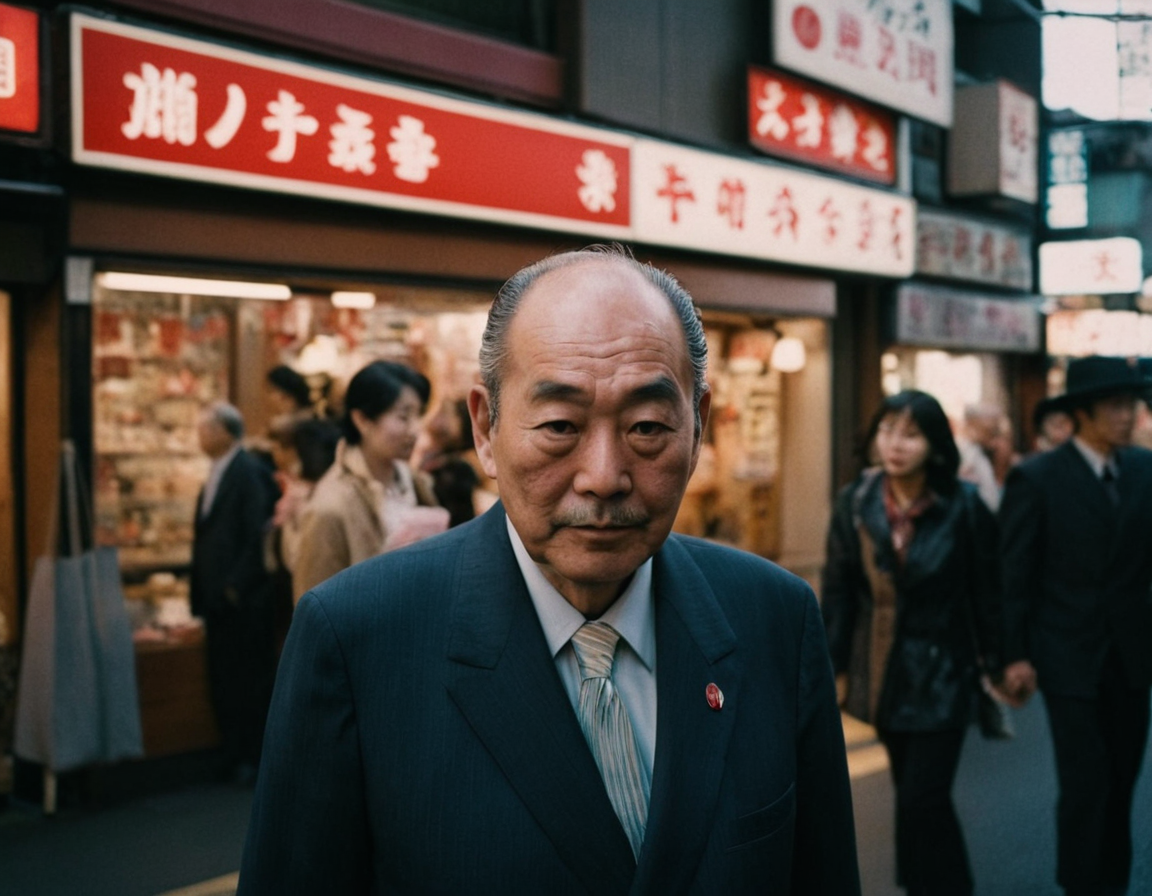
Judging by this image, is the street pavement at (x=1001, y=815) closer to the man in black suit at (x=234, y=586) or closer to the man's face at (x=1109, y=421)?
the man's face at (x=1109, y=421)

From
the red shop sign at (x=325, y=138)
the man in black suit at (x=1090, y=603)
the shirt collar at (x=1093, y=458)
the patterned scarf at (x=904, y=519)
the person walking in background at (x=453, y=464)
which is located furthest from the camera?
A: the person walking in background at (x=453, y=464)

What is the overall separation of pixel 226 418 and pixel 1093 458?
15.2 ft

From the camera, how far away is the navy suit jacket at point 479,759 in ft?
5.23

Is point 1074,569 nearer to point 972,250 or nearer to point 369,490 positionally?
point 369,490

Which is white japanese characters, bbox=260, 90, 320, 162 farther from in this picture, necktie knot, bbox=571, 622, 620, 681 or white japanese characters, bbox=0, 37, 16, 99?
necktie knot, bbox=571, 622, 620, 681

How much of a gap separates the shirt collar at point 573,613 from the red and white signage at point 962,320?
1017 centimetres

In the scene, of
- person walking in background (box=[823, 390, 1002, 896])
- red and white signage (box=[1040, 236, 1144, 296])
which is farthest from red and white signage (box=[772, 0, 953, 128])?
person walking in background (box=[823, 390, 1002, 896])

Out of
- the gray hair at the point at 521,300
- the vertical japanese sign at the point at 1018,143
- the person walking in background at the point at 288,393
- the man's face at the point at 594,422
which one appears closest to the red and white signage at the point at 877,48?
the vertical japanese sign at the point at 1018,143

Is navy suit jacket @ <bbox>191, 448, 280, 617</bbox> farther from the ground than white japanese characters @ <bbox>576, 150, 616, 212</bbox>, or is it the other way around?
white japanese characters @ <bbox>576, 150, 616, 212</bbox>

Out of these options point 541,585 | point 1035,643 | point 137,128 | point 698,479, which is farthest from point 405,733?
point 698,479

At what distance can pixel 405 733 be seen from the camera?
1.64 metres

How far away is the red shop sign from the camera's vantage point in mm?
5684

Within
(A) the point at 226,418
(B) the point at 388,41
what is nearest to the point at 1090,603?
(A) the point at 226,418

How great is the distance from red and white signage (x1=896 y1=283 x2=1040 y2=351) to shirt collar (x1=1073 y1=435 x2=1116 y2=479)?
6.38 meters
